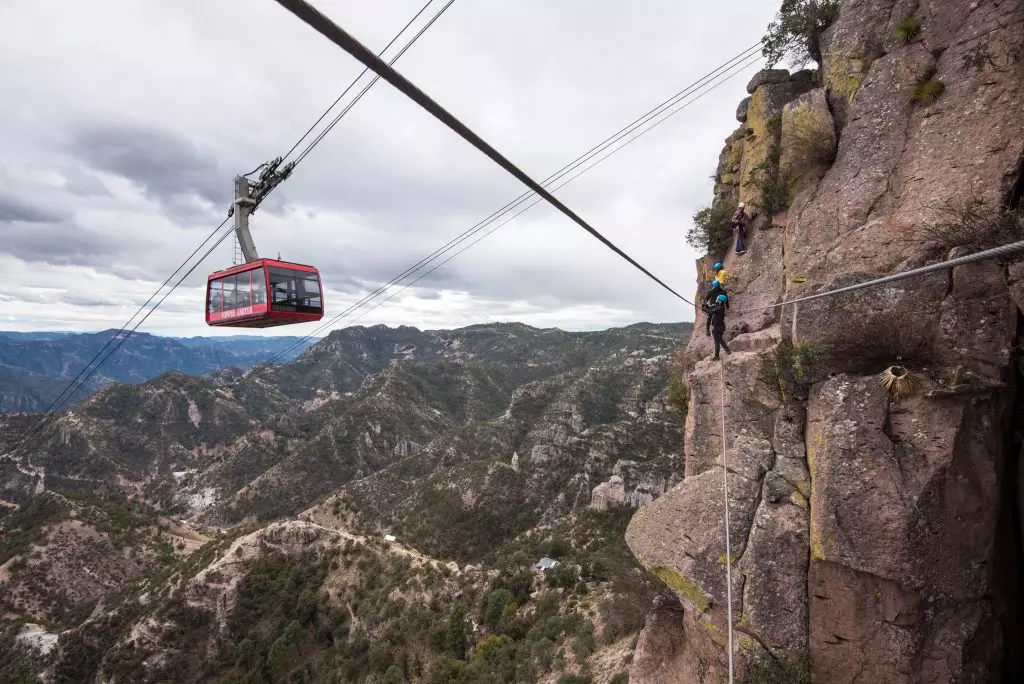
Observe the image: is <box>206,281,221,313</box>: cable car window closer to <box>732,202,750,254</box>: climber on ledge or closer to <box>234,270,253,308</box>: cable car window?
<box>234,270,253,308</box>: cable car window

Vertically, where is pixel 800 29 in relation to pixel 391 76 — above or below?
above

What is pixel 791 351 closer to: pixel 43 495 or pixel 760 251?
pixel 760 251

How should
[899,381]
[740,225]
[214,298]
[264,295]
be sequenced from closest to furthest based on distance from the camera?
1. [899,381]
2. [740,225]
3. [264,295]
4. [214,298]

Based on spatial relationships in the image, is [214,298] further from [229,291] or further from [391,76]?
[391,76]

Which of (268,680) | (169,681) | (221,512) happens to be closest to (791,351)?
(268,680)

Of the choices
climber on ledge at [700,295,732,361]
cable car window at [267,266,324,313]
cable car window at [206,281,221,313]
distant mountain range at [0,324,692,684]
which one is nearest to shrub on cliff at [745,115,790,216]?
climber on ledge at [700,295,732,361]

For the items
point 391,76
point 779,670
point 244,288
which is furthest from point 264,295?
point 779,670

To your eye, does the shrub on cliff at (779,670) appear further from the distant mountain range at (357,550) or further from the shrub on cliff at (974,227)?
the shrub on cliff at (974,227)
